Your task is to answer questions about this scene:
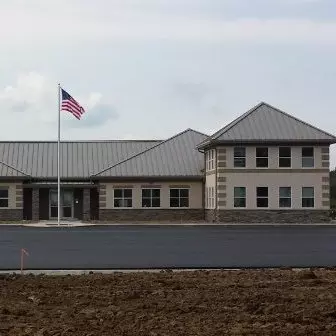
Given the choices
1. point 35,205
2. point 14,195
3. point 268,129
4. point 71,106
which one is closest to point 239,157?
point 268,129

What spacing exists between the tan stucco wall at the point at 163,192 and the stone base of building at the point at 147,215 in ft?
1.20

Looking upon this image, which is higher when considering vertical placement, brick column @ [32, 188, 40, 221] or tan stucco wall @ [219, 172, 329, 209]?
tan stucco wall @ [219, 172, 329, 209]

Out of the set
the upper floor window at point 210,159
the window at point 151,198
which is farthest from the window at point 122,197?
the upper floor window at point 210,159

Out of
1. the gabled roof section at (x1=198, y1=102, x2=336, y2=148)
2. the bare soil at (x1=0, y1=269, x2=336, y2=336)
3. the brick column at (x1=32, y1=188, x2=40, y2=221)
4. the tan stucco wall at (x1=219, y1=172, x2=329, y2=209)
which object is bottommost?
the bare soil at (x1=0, y1=269, x2=336, y2=336)

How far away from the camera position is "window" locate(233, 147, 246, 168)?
46.6 m

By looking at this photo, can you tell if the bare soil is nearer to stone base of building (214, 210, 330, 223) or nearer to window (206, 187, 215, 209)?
stone base of building (214, 210, 330, 223)

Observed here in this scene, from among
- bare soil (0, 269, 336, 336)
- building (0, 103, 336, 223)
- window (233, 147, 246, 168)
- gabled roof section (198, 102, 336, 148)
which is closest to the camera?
bare soil (0, 269, 336, 336)

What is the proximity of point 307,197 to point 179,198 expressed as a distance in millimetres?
9225

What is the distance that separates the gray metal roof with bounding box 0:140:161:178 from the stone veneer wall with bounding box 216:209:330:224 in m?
12.0

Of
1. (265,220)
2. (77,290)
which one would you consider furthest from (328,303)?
(265,220)

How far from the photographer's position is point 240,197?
4666 cm

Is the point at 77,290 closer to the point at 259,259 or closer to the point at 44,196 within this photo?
the point at 259,259

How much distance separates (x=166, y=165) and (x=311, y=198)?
1080 centimetres

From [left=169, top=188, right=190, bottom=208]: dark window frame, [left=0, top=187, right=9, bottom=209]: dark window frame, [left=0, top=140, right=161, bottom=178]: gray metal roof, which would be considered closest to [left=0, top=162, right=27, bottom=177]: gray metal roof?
[left=0, top=140, right=161, bottom=178]: gray metal roof
